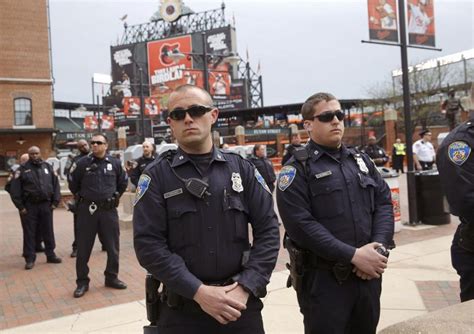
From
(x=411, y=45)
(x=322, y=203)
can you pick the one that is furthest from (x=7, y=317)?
(x=411, y=45)

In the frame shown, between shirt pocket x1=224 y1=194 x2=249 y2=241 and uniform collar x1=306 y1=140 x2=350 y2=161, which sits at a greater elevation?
uniform collar x1=306 y1=140 x2=350 y2=161

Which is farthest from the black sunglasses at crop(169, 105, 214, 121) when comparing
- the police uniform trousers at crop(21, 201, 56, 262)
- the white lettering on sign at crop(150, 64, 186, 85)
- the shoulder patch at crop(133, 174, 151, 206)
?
the white lettering on sign at crop(150, 64, 186, 85)

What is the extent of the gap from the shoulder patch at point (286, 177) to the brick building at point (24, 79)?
33588mm

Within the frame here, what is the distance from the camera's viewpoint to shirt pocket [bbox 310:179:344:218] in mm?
2832

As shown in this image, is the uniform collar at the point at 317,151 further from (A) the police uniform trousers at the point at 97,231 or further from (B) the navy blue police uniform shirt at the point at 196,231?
(A) the police uniform trousers at the point at 97,231

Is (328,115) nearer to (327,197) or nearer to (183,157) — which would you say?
(327,197)

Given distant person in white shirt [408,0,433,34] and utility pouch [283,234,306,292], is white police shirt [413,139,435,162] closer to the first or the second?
distant person in white shirt [408,0,433,34]

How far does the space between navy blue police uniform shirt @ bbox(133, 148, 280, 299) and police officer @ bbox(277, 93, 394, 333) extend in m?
0.47

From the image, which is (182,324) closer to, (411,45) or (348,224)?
(348,224)

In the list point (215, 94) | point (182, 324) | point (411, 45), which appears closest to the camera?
point (182, 324)

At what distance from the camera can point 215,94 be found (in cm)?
5559

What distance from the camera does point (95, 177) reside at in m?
6.13

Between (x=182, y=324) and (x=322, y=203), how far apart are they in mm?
1115

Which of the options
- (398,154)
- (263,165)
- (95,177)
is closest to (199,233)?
(95,177)
